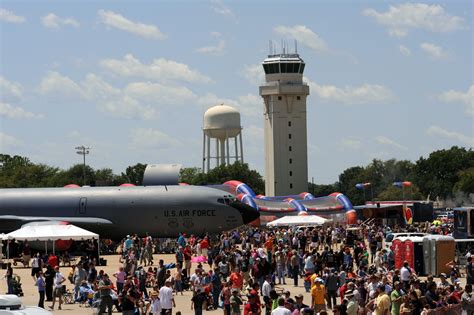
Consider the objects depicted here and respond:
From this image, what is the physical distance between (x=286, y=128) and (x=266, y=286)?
10571cm

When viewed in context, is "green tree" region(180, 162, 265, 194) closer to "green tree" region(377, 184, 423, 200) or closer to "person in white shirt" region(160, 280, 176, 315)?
"green tree" region(377, 184, 423, 200)

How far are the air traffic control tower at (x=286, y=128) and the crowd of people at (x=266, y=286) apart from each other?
84.5 meters

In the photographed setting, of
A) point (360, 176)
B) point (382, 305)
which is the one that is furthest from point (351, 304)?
point (360, 176)

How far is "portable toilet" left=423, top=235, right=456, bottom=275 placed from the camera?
120 ft

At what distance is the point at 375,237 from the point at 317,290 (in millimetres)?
24866

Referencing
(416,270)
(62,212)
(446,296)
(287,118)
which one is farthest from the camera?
(287,118)

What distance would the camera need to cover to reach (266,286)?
27.4m

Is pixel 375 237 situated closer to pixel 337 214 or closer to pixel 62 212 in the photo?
pixel 62 212

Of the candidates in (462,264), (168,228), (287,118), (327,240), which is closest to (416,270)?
(462,264)

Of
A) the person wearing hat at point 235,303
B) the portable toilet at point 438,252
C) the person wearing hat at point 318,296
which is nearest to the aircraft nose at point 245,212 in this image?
the portable toilet at point 438,252

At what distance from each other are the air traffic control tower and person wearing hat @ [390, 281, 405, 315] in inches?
4246

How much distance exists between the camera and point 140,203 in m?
55.7

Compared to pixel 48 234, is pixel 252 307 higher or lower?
lower

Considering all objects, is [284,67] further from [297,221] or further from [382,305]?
[382,305]
